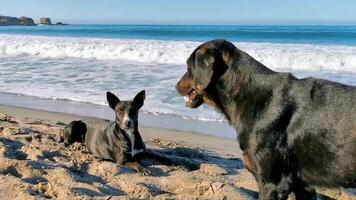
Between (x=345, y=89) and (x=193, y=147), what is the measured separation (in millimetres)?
4387

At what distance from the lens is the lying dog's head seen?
4.49m

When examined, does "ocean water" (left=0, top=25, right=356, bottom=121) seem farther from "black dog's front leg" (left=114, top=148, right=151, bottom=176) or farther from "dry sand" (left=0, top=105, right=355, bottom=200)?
"black dog's front leg" (left=114, top=148, right=151, bottom=176)

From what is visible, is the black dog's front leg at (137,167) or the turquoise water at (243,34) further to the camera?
the turquoise water at (243,34)

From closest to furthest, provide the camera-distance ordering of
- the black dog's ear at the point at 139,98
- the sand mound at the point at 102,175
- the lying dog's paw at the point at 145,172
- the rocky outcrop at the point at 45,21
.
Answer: the sand mound at the point at 102,175, the lying dog's paw at the point at 145,172, the black dog's ear at the point at 139,98, the rocky outcrop at the point at 45,21

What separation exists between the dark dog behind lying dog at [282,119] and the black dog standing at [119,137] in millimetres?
2645

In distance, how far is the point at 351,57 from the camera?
20656mm

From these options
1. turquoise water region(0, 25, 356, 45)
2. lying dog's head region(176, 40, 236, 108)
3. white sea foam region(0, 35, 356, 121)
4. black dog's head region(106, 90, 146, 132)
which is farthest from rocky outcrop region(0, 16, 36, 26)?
lying dog's head region(176, 40, 236, 108)

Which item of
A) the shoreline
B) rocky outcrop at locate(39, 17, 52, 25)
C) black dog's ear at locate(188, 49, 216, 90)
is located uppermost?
black dog's ear at locate(188, 49, 216, 90)

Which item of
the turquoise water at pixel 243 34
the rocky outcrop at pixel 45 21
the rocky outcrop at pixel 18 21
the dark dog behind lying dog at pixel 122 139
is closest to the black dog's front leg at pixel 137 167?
the dark dog behind lying dog at pixel 122 139

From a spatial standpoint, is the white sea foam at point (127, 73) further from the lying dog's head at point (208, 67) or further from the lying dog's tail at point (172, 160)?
the lying dog's head at point (208, 67)

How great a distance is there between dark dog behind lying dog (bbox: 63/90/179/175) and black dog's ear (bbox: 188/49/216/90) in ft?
8.81

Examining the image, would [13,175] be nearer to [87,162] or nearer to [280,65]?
[87,162]

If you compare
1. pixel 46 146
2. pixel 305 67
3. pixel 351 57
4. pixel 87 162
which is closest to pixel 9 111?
pixel 46 146

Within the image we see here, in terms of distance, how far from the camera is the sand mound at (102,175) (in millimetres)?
5762
